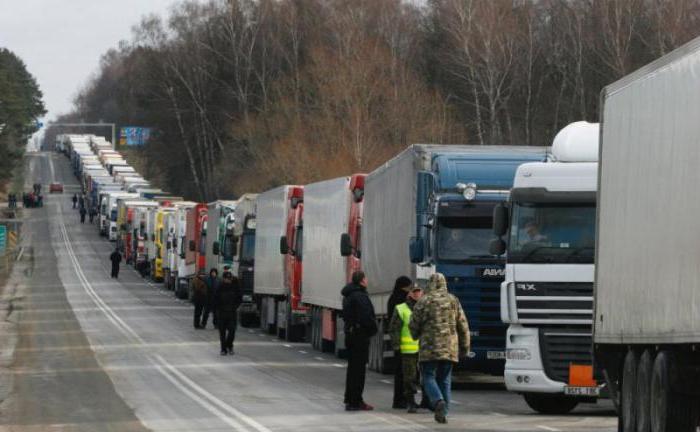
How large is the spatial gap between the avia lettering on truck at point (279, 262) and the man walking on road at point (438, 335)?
1991 cm

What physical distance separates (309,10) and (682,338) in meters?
99.8

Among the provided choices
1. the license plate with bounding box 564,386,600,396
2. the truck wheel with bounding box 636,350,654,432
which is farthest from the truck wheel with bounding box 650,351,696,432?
the license plate with bounding box 564,386,600,396

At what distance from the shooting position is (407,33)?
107562 millimetres

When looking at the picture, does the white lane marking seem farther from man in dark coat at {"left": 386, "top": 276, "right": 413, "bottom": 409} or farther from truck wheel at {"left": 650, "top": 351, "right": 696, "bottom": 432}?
truck wheel at {"left": 650, "top": 351, "right": 696, "bottom": 432}

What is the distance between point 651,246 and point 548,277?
7101 millimetres

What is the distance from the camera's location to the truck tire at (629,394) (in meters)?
16.7

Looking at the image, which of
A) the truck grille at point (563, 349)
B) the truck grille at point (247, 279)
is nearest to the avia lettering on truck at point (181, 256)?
the truck grille at point (247, 279)

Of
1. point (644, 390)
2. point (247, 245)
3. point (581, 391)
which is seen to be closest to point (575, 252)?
point (581, 391)

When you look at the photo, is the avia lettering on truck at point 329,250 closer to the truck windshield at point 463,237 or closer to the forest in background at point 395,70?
the truck windshield at point 463,237

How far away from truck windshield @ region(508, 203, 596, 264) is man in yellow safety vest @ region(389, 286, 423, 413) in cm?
124

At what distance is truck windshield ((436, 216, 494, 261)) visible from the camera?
2550 cm

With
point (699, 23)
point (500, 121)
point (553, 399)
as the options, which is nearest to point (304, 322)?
point (553, 399)

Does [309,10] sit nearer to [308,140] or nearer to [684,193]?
[308,140]

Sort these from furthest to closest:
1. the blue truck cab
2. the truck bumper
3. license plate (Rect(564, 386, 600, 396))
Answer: the blue truck cab
the truck bumper
license plate (Rect(564, 386, 600, 396))
